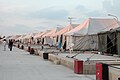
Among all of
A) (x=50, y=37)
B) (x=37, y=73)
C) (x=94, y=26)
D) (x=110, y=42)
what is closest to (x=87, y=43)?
(x=94, y=26)

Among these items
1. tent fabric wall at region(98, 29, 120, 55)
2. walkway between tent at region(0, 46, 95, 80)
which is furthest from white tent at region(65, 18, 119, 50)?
walkway between tent at region(0, 46, 95, 80)

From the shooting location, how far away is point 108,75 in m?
11.0

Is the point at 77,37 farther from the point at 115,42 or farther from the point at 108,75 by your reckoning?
the point at 108,75

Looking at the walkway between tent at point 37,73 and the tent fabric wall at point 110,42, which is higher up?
the tent fabric wall at point 110,42

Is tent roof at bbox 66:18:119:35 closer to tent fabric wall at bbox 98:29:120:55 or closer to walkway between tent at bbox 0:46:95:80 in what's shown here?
tent fabric wall at bbox 98:29:120:55

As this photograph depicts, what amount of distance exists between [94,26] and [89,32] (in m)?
1.07

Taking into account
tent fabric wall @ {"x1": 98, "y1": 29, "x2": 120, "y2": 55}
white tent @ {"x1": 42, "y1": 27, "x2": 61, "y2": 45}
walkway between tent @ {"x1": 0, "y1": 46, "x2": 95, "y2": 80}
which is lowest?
walkway between tent @ {"x1": 0, "y1": 46, "x2": 95, "y2": 80}

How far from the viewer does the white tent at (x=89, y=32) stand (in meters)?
37.1

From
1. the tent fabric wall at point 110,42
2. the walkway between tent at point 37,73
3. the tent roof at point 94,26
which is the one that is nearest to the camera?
the walkway between tent at point 37,73

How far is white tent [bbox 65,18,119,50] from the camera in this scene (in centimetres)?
3712

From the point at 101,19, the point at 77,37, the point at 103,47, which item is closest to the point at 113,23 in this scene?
the point at 101,19

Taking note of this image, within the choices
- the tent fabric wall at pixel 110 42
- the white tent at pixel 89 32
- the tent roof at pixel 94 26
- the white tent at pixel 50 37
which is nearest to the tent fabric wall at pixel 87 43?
the white tent at pixel 89 32

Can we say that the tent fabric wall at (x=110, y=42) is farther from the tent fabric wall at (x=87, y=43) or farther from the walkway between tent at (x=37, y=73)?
the tent fabric wall at (x=87, y=43)

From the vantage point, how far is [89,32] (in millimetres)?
37000
